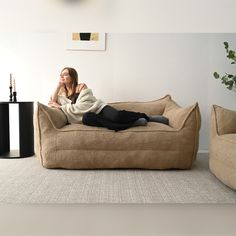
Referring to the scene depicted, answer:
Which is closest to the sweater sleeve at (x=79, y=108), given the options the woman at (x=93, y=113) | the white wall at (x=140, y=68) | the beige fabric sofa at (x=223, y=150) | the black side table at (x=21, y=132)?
the woman at (x=93, y=113)

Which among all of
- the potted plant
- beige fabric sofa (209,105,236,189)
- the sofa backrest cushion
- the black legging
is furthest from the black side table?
beige fabric sofa (209,105,236,189)

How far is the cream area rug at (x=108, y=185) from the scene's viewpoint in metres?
0.65

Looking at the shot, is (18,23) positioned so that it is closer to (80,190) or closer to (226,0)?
(226,0)

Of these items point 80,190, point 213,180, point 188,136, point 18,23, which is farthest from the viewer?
point 188,136

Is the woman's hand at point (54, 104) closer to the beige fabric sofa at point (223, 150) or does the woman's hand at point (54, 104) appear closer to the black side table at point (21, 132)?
the black side table at point (21, 132)

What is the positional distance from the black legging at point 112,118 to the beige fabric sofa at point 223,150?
31 centimetres

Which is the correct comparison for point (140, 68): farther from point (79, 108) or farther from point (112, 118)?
point (79, 108)

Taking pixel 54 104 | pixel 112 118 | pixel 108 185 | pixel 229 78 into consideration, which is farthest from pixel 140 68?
pixel 54 104

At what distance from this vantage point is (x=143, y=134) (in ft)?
3.78

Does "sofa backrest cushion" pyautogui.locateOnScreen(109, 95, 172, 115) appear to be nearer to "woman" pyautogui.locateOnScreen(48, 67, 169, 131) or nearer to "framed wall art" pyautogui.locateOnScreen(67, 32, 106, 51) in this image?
"woman" pyautogui.locateOnScreen(48, 67, 169, 131)

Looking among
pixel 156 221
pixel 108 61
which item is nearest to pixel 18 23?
pixel 156 221

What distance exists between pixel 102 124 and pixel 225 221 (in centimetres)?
86

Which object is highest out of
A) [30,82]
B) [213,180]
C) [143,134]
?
[30,82]

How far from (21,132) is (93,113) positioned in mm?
455
